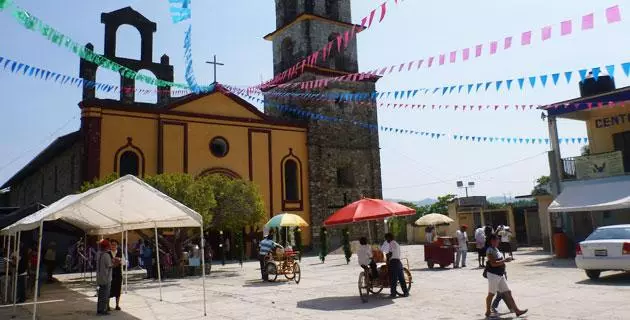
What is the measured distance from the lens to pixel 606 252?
1194cm

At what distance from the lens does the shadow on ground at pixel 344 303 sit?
9.96 metres

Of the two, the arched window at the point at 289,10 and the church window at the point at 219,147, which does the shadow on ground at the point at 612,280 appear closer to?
the church window at the point at 219,147

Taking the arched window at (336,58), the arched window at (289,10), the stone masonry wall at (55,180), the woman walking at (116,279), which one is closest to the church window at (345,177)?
the arched window at (336,58)

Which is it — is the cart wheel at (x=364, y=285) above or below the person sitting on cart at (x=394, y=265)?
below

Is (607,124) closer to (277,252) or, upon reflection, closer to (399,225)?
(277,252)

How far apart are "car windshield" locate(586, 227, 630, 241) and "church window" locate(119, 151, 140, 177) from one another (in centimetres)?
2051

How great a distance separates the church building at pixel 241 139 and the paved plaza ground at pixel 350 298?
10.4 metres

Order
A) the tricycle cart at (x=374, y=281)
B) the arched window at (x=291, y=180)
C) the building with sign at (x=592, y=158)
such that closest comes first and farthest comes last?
1. the tricycle cart at (x=374, y=281)
2. the building with sign at (x=592, y=158)
3. the arched window at (x=291, y=180)

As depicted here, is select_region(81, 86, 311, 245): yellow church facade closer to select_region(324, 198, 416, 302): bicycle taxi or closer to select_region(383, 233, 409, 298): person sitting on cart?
select_region(324, 198, 416, 302): bicycle taxi

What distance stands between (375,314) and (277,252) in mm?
7110

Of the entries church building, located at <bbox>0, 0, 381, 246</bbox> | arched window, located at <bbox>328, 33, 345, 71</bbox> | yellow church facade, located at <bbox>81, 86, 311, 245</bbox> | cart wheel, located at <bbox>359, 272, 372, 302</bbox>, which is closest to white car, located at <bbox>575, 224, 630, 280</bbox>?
cart wheel, located at <bbox>359, 272, 372, 302</bbox>

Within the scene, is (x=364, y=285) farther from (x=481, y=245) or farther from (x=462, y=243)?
(x=481, y=245)

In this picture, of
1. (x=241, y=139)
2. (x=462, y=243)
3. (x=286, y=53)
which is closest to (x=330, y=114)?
(x=286, y=53)

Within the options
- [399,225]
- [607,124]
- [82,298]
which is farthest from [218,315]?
[399,225]
